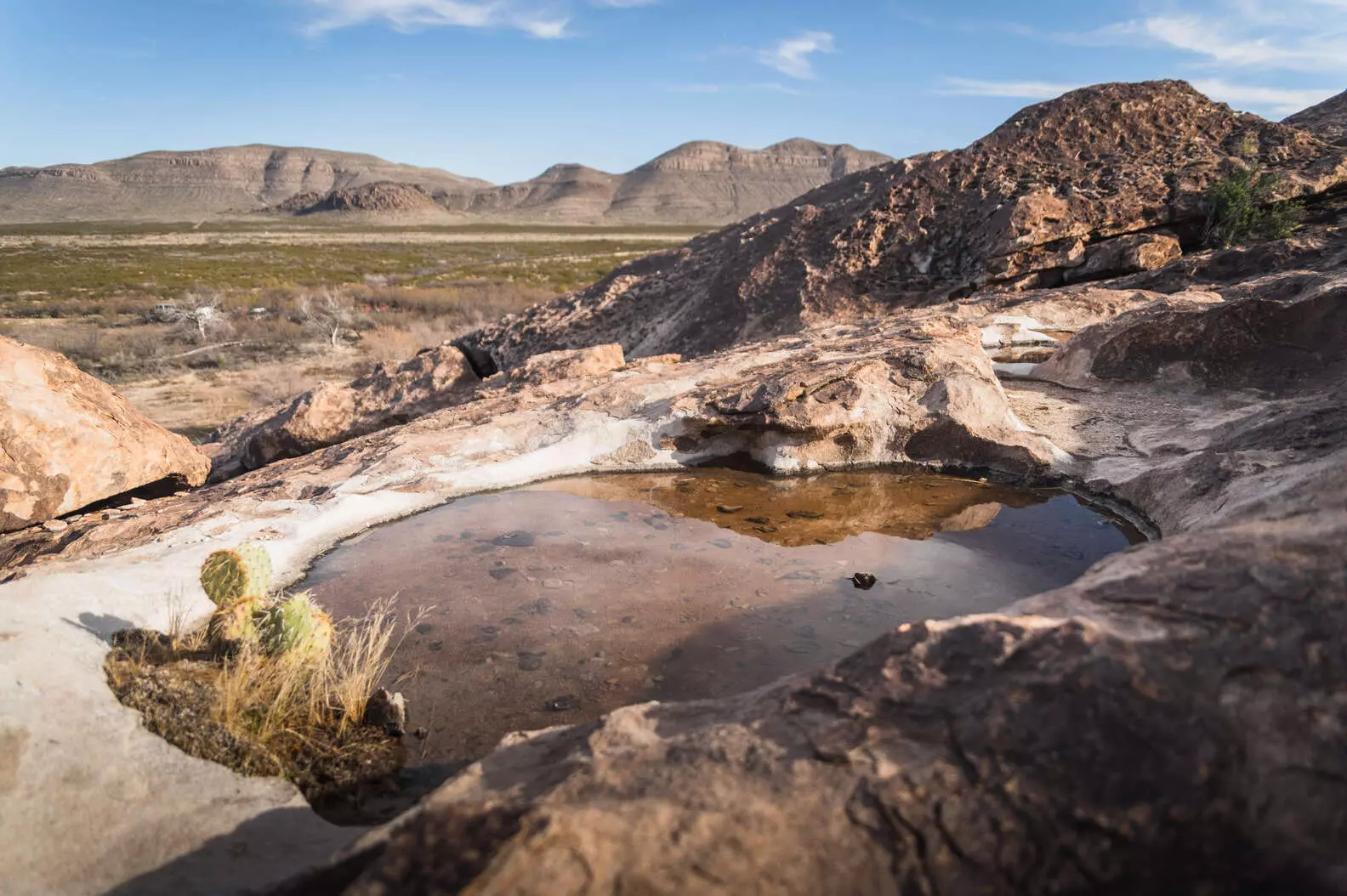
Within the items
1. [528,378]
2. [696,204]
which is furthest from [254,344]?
[696,204]

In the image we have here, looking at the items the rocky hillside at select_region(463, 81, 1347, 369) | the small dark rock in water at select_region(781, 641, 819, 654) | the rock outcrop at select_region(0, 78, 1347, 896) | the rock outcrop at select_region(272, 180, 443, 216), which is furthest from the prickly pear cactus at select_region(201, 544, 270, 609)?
the rock outcrop at select_region(272, 180, 443, 216)

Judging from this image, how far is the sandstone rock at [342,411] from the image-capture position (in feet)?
30.7

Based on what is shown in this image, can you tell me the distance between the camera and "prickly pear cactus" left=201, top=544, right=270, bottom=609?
3.76m

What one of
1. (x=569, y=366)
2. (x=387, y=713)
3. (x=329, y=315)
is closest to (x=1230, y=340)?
(x=569, y=366)

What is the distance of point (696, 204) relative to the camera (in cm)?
13875

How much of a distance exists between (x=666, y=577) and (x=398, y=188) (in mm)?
144359

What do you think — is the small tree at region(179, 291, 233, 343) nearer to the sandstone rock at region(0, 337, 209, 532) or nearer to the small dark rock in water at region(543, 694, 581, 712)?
the sandstone rock at region(0, 337, 209, 532)

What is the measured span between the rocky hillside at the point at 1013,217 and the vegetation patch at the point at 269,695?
819cm

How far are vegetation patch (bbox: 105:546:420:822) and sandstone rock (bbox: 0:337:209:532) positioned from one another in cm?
331

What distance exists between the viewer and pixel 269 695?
3146 mm

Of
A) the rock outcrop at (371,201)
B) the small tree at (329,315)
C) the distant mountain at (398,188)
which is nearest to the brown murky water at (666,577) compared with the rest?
the small tree at (329,315)

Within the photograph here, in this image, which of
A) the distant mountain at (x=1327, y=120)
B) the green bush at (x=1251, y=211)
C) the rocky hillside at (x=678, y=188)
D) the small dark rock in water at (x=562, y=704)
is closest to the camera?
the small dark rock in water at (x=562, y=704)

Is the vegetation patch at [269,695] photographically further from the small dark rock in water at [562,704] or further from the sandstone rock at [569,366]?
the sandstone rock at [569,366]

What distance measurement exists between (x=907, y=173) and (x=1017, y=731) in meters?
11.3
